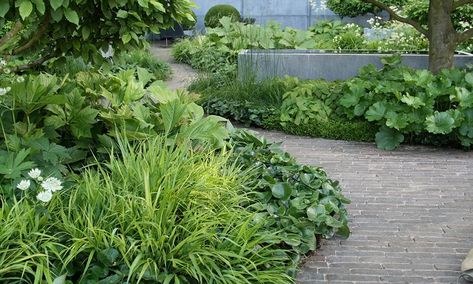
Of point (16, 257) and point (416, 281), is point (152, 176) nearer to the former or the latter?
point (16, 257)

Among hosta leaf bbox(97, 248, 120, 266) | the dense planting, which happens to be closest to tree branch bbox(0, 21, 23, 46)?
hosta leaf bbox(97, 248, 120, 266)

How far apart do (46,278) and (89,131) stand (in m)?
1.53

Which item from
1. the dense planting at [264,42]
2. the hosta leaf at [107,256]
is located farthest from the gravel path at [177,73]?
the hosta leaf at [107,256]

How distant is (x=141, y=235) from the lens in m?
3.26

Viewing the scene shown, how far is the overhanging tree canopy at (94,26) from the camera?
150 inches

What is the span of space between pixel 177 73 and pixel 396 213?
7709 millimetres

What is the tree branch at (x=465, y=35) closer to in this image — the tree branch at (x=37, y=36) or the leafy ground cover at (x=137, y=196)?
the leafy ground cover at (x=137, y=196)

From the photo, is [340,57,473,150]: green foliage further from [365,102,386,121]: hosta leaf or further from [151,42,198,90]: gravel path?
[151,42,198,90]: gravel path

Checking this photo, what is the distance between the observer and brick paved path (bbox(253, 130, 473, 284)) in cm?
409

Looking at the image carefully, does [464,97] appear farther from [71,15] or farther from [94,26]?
[71,15]

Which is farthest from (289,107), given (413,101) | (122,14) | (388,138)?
(122,14)

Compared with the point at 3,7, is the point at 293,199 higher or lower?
lower

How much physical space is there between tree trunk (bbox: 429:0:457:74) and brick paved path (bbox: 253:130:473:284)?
4.55ft

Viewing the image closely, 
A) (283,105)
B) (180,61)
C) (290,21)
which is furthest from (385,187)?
(290,21)
